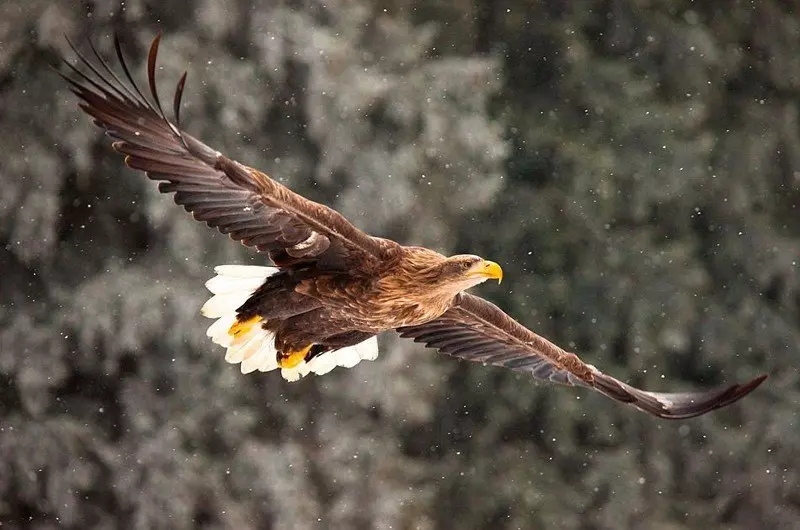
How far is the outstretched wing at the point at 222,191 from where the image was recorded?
118 inches

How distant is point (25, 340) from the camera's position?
6367 millimetres

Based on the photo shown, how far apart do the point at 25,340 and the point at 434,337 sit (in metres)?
3.09

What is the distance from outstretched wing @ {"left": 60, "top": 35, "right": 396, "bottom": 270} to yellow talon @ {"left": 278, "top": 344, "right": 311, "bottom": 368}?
1.71 feet

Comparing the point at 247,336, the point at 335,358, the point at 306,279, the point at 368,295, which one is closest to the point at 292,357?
the point at 247,336

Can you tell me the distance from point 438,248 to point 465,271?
3.37m

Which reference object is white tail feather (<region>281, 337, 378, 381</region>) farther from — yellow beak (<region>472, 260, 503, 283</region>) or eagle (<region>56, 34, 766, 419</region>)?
yellow beak (<region>472, 260, 503, 283</region>)

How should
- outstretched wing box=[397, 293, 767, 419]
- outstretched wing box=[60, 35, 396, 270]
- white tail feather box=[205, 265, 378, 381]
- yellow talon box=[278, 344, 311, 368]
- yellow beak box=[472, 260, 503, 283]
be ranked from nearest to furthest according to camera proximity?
outstretched wing box=[60, 35, 396, 270], yellow beak box=[472, 260, 503, 283], white tail feather box=[205, 265, 378, 381], outstretched wing box=[397, 293, 767, 419], yellow talon box=[278, 344, 311, 368]

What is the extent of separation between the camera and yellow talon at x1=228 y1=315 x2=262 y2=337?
149 inches

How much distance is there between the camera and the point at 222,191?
3191mm

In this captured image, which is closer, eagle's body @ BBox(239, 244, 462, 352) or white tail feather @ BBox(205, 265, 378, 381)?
eagle's body @ BBox(239, 244, 462, 352)

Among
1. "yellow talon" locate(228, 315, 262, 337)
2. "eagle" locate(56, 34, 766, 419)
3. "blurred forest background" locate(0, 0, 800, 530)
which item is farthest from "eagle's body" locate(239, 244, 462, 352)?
"blurred forest background" locate(0, 0, 800, 530)

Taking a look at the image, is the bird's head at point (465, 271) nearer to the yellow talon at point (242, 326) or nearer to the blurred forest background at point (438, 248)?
the yellow talon at point (242, 326)

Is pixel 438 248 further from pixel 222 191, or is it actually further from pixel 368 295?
pixel 222 191

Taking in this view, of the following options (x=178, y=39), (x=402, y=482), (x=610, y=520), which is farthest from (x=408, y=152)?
(x=610, y=520)
